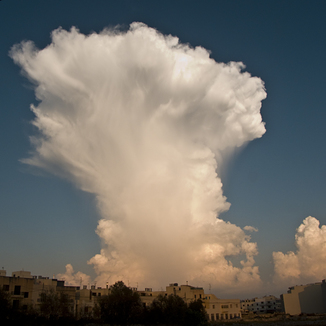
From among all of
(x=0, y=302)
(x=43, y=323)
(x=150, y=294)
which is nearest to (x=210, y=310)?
(x=150, y=294)

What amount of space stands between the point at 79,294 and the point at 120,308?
131ft

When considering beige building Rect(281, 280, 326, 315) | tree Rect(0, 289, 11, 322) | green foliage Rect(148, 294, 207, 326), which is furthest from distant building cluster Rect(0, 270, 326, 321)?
green foliage Rect(148, 294, 207, 326)

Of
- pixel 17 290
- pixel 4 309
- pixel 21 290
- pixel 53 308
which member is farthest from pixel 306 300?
pixel 4 309

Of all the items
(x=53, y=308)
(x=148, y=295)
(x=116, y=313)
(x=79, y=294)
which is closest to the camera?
(x=53, y=308)

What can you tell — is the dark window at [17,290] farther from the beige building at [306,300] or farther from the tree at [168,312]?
the beige building at [306,300]

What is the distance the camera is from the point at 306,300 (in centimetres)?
18788

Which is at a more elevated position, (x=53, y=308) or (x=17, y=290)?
(x=17, y=290)

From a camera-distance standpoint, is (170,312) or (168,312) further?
(168,312)

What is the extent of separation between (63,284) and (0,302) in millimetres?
58414

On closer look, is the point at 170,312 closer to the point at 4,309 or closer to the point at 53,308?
the point at 53,308

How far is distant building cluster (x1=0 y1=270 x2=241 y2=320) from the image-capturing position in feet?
314

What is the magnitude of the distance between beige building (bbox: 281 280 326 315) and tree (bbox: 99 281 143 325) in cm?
12761

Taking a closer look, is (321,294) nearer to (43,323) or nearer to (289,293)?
(289,293)

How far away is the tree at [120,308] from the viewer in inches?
3465
